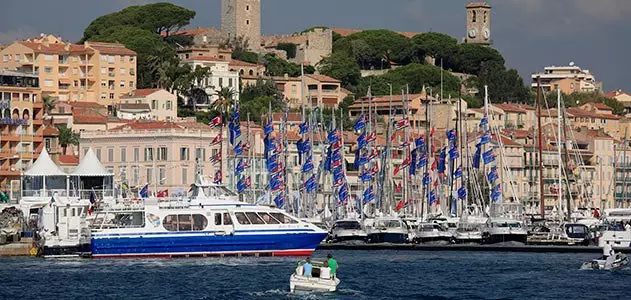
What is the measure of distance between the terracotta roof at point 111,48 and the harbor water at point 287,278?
255 ft

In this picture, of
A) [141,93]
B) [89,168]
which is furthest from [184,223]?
[141,93]

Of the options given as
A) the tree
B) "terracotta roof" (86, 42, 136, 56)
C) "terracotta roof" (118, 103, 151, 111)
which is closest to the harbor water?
the tree

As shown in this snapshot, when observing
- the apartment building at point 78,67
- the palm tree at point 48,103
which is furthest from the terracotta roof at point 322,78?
the palm tree at point 48,103

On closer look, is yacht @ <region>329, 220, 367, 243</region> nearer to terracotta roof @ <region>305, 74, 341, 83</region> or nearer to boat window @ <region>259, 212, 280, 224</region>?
boat window @ <region>259, 212, 280, 224</region>

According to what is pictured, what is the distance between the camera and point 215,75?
179 m

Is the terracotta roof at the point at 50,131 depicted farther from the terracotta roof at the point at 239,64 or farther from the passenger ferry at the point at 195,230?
the terracotta roof at the point at 239,64

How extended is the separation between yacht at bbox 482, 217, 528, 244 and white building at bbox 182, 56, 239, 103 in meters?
79.3

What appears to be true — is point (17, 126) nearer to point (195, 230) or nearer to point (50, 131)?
point (50, 131)

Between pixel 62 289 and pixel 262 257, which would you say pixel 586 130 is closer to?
pixel 262 257

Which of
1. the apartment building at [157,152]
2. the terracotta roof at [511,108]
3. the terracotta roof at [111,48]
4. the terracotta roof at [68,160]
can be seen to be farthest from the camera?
the terracotta roof at [511,108]

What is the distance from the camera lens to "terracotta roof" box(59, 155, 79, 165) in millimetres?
128200

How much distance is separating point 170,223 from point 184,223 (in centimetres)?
68

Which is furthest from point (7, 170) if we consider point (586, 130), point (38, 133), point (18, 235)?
point (586, 130)

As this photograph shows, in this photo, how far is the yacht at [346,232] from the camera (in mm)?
101875
